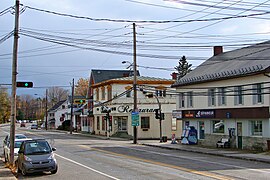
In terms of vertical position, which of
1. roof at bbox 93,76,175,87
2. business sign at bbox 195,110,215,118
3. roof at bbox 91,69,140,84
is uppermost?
roof at bbox 91,69,140,84

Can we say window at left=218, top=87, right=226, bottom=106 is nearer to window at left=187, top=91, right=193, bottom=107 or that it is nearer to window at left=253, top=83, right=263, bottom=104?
window at left=253, top=83, right=263, bottom=104

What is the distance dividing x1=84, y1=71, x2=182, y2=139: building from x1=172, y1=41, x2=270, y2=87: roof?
1056 centimetres

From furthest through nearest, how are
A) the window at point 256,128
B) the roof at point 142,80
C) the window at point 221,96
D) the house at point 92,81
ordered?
the house at point 92,81
the roof at point 142,80
the window at point 221,96
the window at point 256,128

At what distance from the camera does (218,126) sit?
3850 centimetres

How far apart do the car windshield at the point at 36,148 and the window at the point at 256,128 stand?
1869 centimetres

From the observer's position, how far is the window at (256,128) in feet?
109

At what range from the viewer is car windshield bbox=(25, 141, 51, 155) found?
19578 mm

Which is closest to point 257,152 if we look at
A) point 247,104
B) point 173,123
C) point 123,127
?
point 247,104

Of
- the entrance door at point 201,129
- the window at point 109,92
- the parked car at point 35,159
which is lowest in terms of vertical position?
the parked car at point 35,159

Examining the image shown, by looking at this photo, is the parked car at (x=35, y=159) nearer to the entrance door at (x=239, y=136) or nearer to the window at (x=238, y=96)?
the window at (x=238, y=96)

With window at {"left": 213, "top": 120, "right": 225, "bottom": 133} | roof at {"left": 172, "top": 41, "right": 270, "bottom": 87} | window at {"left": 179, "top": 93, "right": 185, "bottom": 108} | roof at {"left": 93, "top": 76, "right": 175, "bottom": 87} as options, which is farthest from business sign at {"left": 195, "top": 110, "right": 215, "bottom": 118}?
roof at {"left": 93, "top": 76, "right": 175, "bottom": 87}

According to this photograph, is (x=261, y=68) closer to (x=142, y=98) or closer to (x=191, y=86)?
(x=191, y=86)

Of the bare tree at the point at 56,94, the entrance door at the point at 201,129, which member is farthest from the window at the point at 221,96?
the bare tree at the point at 56,94

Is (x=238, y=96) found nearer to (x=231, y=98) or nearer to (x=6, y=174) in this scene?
(x=231, y=98)
